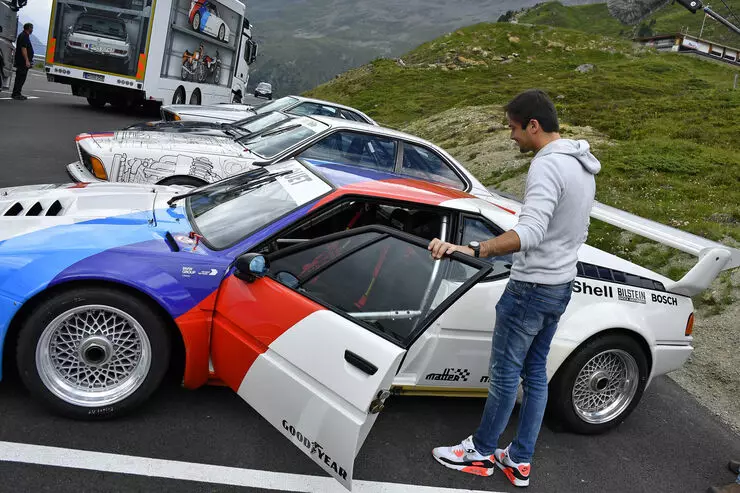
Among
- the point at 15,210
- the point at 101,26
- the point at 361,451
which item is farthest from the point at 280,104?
the point at 361,451

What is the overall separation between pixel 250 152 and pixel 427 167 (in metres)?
2.13

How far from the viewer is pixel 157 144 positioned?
6684 millimetres

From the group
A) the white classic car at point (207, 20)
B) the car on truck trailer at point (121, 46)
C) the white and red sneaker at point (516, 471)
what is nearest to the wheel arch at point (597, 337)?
the white and red sneaker at point (516, 471)

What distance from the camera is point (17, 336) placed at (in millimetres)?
3115

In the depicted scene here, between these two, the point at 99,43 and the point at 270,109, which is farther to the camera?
the point at 99,43

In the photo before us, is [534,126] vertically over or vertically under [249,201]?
over

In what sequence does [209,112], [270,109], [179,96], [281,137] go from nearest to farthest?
[281,137]
[270,109]
[209,112]
[179,96]

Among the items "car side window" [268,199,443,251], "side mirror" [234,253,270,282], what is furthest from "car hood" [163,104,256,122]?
"side mirror" [234,253,270,282]

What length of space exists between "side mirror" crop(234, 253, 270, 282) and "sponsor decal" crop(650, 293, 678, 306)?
253 cm

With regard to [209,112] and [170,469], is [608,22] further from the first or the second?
[170,469]

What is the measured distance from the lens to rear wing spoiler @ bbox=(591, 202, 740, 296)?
3.76m

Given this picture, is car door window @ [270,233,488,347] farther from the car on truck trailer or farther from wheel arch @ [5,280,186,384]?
the car on truck trailer

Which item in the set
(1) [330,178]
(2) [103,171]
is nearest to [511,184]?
(2) [103,171]

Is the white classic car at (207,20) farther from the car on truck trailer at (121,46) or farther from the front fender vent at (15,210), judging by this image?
the front fender vent at (15,210)
